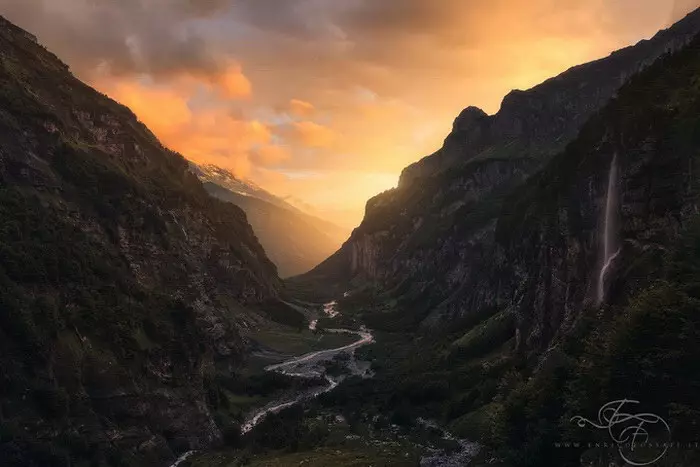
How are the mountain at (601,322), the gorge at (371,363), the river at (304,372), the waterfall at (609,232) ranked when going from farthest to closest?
the river at (304,372)
the waterfall at (609,232)
the gorge at (371,363)
the mountain at (601,322)

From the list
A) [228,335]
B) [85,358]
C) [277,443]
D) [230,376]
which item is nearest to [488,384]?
[277,443]

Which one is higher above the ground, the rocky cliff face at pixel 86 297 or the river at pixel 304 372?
the rocky cliff face at pixel 86 297

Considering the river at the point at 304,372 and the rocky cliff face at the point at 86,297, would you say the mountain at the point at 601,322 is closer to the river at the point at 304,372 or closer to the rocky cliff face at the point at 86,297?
the river at the point at 304,372

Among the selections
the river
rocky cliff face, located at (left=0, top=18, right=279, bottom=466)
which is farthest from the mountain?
rocky cliff face, located at (left=0, top=18, right=279, bottom=466)

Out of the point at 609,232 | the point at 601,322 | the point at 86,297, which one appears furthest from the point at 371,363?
the point at 601,322
